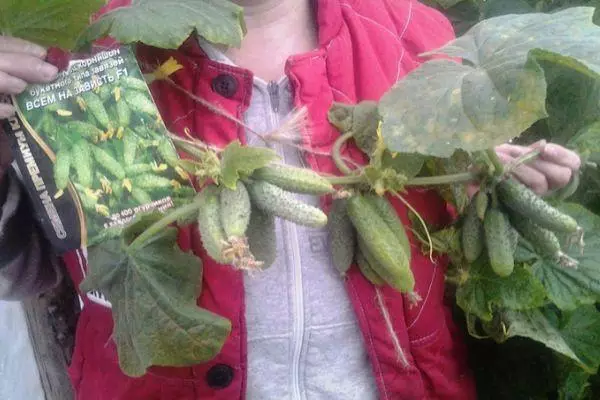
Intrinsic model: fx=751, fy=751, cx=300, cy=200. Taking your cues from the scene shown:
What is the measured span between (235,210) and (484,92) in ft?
1.04

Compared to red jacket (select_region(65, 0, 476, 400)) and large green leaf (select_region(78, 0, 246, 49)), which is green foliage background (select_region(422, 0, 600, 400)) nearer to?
red jacket (select_region(65, 0, 476, 400))

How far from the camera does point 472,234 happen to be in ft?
3.53

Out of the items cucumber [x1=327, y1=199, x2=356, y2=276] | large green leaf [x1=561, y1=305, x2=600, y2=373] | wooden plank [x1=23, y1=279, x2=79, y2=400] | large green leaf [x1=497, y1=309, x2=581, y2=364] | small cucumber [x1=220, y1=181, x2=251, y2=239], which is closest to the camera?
small cucumber [x1=220, y1=181, x2=251, y2=239]

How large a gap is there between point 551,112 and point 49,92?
0.81m

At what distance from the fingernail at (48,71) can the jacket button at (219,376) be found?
0.50 meters

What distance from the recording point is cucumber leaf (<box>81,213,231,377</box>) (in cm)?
95

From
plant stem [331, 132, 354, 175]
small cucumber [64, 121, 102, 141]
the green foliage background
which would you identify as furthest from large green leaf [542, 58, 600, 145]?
small cucumber [64, 121, 102, 141]

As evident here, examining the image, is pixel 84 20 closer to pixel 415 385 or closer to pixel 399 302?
pixel 399 302

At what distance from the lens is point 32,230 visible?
1233 millimetres

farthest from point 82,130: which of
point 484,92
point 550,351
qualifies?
point 550,351

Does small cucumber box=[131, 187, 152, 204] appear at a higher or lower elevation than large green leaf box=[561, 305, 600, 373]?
higher

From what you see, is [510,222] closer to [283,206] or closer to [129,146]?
[283,206]

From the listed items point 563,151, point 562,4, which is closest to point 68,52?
point 563,151

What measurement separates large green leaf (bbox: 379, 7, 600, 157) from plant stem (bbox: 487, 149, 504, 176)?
4.5 inches
